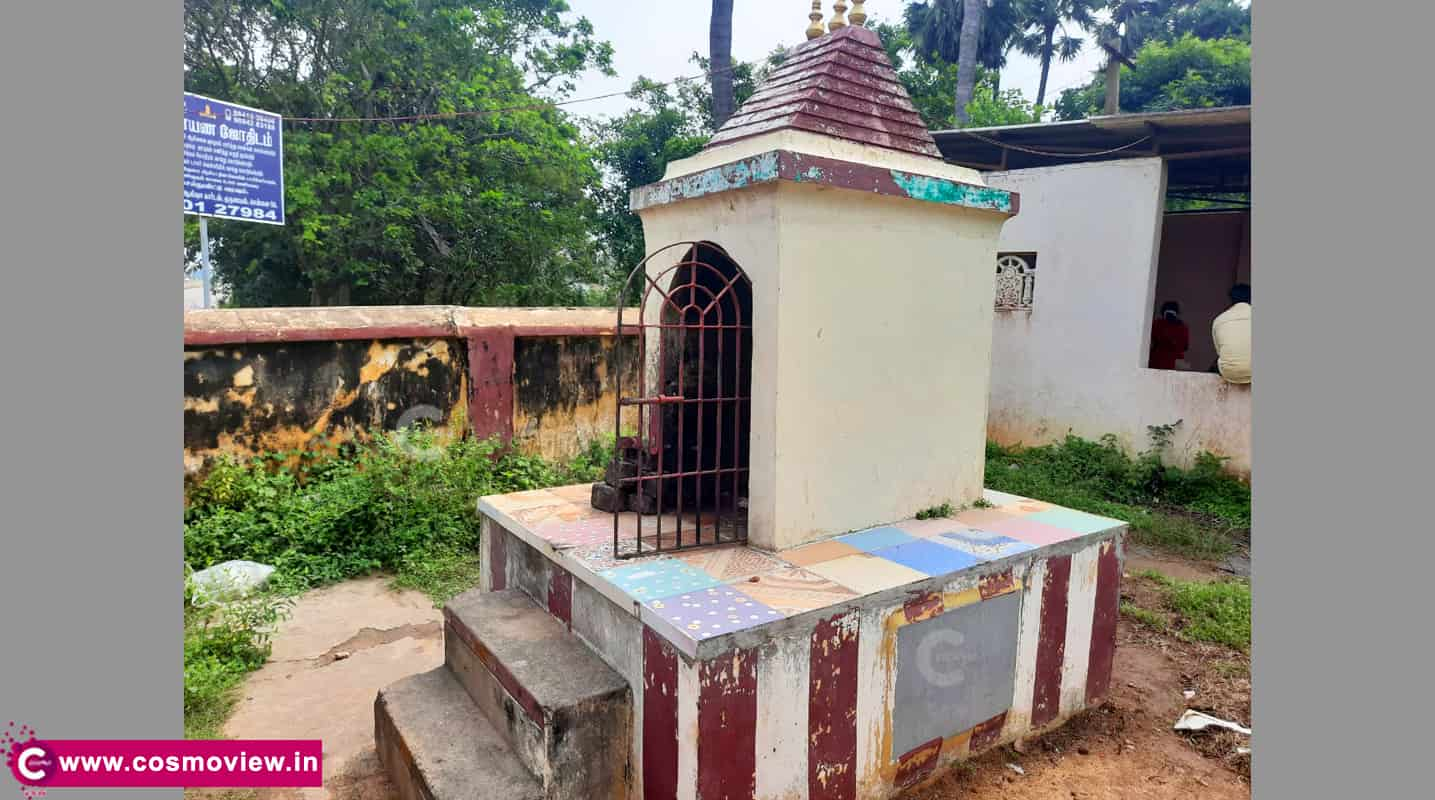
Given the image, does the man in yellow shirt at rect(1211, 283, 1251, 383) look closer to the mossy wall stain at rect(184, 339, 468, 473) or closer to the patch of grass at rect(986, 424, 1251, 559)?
the patch of grass at rect(986, 424, 1251, 559)

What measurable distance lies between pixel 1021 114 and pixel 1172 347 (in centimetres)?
882

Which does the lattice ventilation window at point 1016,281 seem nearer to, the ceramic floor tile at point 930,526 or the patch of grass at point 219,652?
the ceramic floor tile at point 930,526

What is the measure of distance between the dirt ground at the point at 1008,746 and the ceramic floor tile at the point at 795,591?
3.04 feet

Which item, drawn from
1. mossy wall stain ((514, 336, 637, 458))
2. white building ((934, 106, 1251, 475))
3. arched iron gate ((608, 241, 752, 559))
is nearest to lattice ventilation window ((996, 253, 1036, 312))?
white building ((934, 106, 1251, 475))

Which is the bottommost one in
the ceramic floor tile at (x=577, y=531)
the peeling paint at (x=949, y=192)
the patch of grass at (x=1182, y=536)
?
the patch of grass at (x=1182, y=536)

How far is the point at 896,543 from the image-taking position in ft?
10.6

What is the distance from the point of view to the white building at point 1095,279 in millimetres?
7539

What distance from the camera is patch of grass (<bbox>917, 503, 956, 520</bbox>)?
3611mm

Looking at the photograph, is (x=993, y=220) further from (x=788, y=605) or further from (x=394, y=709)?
(x=394, y=709)

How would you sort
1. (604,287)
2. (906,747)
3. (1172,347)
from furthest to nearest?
(604,287) → (1172,347) → (906,747)

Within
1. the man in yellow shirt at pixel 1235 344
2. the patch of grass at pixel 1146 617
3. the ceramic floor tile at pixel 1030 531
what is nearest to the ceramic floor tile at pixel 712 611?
the ceramic floor tile at pixel 1030 531

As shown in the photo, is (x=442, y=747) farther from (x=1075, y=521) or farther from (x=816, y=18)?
(x=816, y=18)

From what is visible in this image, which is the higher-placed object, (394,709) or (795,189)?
(795,189)

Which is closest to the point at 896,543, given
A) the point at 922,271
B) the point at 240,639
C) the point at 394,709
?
the point at 922,271
